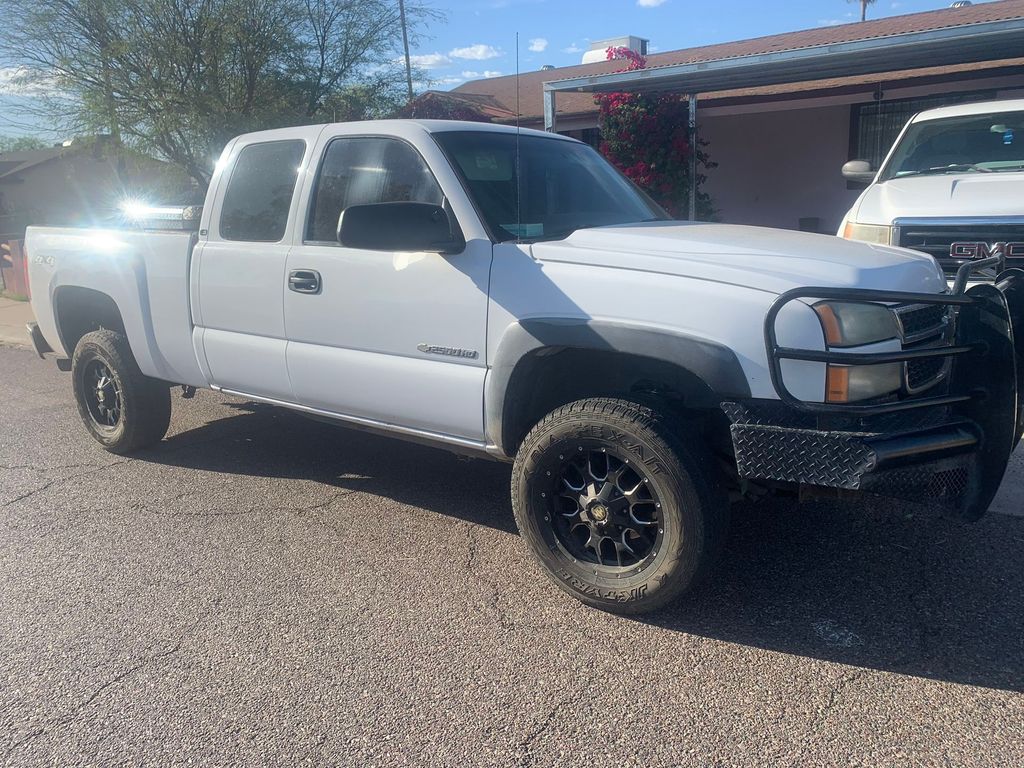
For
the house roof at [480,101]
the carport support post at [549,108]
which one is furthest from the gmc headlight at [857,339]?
the house roof at [480,101]

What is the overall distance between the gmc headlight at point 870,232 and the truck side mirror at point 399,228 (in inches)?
131

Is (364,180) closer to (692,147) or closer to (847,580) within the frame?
(847,580)

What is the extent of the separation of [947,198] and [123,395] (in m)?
5.61

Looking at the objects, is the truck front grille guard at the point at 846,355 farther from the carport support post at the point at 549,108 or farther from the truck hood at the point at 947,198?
the carport support post at the point at 549,108

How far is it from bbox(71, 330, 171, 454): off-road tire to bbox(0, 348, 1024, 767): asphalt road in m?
0.66

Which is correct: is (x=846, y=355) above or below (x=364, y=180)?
below

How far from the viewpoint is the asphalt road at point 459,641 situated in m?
2.76

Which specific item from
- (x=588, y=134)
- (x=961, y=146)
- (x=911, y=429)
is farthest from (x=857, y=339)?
(x=588, y=134)

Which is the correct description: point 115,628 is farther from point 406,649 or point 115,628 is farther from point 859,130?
point 859,130

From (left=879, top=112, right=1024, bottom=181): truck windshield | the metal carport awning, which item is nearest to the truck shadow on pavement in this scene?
(left=879, top=112, right=1024, bottom=181): truck windshield

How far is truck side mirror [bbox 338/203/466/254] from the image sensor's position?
11.9 ft

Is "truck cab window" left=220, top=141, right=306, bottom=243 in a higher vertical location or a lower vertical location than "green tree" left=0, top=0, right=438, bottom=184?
lower

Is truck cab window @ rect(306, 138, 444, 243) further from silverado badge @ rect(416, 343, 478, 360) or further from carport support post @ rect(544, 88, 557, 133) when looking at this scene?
carport support post @ rect(544, 88, 557, 133)

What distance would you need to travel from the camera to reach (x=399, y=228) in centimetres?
365
